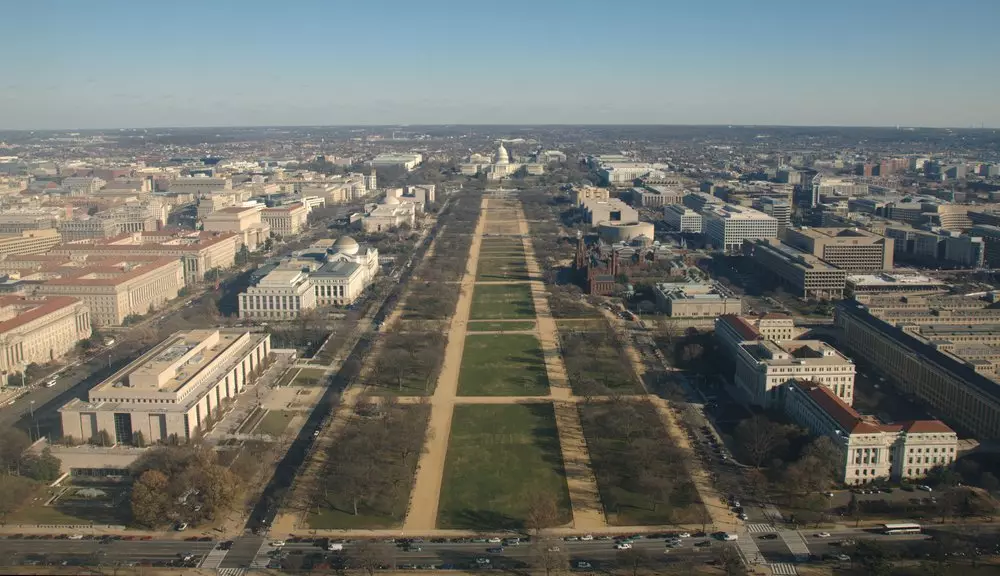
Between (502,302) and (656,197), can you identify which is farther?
(656,197)

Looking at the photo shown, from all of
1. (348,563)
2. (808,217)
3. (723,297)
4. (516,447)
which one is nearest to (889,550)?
(516,447)

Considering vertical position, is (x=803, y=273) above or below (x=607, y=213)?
below

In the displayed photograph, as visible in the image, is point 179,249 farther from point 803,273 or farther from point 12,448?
point 803,273

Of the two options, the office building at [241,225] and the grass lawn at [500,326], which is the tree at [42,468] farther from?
the office building at [241,225]

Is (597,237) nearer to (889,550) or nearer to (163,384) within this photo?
(163,384)

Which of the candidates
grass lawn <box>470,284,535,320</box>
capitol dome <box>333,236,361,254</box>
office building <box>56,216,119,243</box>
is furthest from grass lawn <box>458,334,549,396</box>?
office building <box>56,216,119,243</box>

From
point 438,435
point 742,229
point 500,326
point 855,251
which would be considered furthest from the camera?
point 742,229

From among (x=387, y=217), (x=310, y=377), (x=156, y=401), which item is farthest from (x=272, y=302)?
(x=387, y=217)

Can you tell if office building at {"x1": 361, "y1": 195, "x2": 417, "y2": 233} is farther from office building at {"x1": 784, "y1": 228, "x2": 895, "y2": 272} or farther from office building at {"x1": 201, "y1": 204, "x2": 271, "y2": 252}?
office building at {"x1": 784, "y1": 228, "x2": 895, "y2": 272}

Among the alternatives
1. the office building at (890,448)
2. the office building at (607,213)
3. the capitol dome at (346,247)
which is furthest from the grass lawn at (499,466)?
the office building at (607,213)
